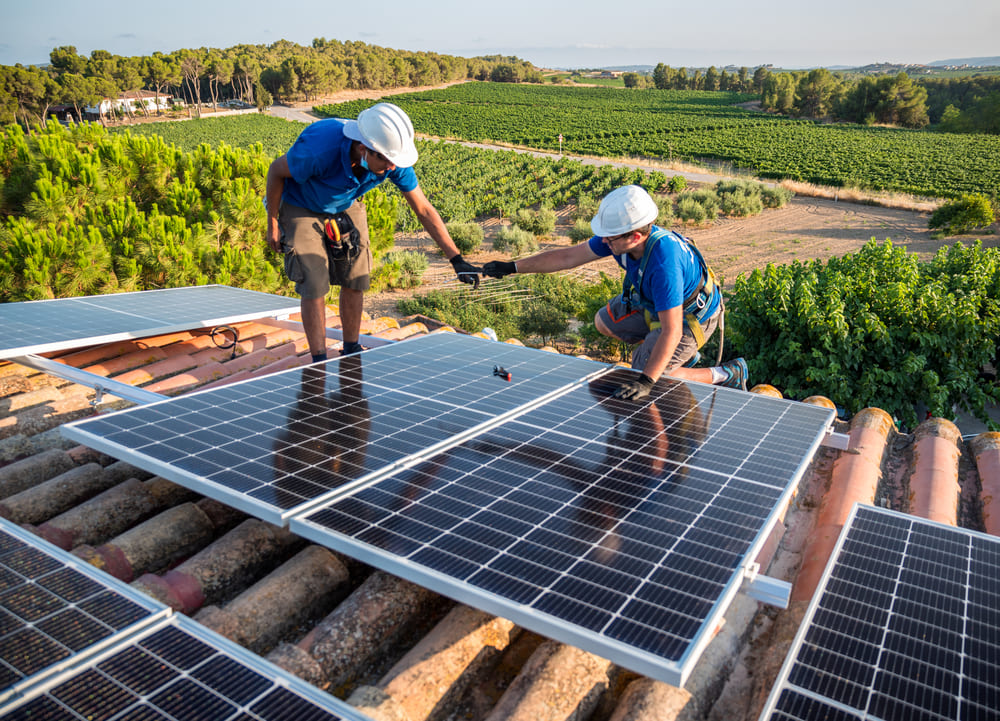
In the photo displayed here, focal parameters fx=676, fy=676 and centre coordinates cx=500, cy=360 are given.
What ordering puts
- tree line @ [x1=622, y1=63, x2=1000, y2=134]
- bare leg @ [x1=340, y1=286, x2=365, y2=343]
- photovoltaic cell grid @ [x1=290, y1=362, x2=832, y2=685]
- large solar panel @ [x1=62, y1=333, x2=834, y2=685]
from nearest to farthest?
photovoltaic cell grid @ [x1=290, y1=362, x2=832, y2=685]
large solar panel @ [x1=62, y1=333, x2=834, y2=685]
bare leg @ [x1=340, y1=286, x2=365, y2=343]
tree line @ [x1=622, y1=63, x2=1000, y2=134]

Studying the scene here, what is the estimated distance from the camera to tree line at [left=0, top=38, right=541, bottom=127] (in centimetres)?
8994

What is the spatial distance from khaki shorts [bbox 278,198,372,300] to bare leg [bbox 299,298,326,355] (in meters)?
0.07

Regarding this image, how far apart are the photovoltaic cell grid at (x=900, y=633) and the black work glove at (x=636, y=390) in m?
1.78

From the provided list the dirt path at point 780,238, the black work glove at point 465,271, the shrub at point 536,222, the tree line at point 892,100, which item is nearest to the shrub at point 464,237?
the dirt path at point 780,238

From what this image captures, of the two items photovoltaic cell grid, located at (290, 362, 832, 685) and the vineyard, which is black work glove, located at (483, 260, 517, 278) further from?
the vineyard

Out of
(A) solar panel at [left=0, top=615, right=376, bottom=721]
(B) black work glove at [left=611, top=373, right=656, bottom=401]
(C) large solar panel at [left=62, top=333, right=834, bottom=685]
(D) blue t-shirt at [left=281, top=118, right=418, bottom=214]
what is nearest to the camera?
(A) solar panel at [left=0, top=615, right=376, bottom=721]

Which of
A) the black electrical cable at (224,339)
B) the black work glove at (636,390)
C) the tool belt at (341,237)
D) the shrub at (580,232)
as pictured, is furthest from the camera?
the shrub at (580,232)

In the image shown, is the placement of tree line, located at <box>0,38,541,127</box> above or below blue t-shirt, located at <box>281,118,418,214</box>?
above

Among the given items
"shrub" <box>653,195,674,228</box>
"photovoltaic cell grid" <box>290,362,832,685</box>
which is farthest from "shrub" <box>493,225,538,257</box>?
"photovoltaic cell grid" <box>290,362,832,685</box>

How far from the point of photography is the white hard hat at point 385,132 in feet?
18.7

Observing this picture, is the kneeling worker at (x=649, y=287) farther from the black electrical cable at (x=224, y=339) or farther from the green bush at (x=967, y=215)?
the green bush at (x=967, y=215)

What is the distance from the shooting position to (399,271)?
24109 millimetres

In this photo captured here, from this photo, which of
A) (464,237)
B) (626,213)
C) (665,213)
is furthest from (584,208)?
(626,213)

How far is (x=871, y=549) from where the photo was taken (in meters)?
3.43
